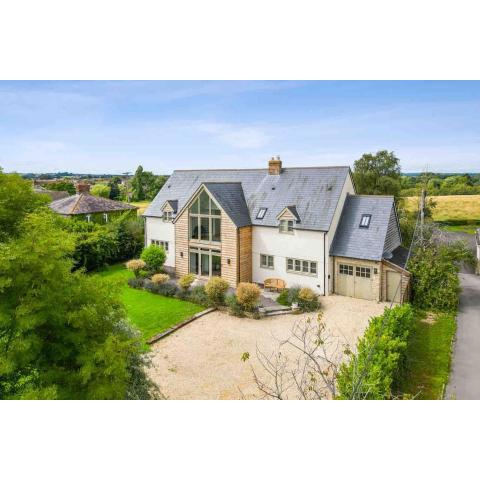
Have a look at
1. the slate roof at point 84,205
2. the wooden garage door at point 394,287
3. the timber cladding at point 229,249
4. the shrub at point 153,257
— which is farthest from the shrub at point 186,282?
the slate roof at point 84,205

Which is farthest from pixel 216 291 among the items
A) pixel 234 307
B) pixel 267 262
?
pixel 267 262

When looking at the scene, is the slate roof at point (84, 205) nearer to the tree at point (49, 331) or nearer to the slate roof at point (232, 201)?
the slate roof at point (232, 201)

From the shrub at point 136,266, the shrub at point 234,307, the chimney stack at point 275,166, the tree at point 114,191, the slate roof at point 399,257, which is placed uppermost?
the chimney stack at point 275,166

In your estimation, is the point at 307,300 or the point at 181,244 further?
the point at 181,244

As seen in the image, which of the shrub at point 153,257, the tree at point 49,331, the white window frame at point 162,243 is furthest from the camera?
the white window frame at point 162,243

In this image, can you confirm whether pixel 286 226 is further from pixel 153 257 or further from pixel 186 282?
pixel 153 257

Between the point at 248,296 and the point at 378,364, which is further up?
the point at 248,296

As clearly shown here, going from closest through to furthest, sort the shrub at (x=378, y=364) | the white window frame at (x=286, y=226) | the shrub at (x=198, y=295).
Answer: the shrub at (x=378, y=364), the shrub at (x=198, y=295), the white window frame at (x=286, y=226)
